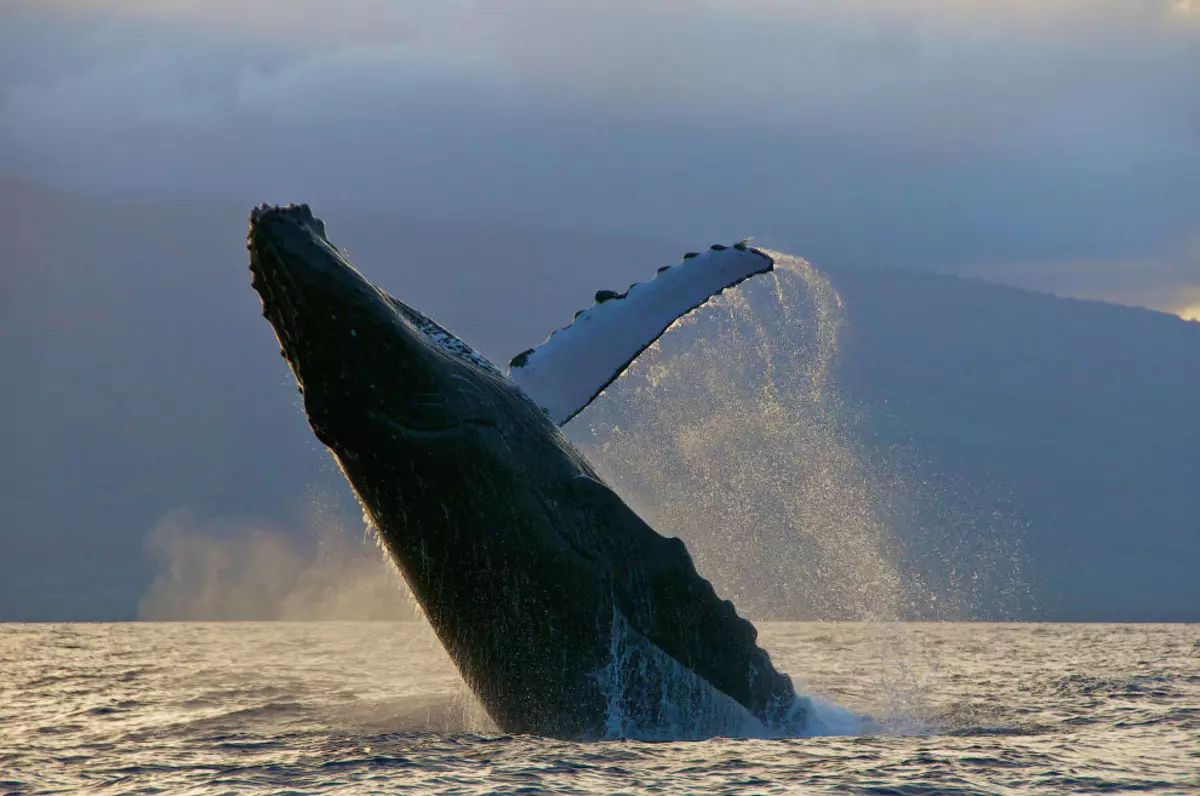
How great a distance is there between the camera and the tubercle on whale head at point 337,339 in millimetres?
6480

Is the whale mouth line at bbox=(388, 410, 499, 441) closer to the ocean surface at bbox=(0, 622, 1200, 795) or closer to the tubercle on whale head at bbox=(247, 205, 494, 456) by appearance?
the tubercle on whale head at bbox=(247, 205, 494, 456)

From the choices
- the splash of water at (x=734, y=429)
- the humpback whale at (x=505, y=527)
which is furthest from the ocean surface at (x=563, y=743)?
the splash of water at (x=734, y=429)

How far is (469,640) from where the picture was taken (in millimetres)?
7887

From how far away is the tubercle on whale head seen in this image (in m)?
6.48

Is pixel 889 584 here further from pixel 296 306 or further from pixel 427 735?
pixel 296 306

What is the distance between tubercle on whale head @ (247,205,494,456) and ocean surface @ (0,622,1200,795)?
2.12 m

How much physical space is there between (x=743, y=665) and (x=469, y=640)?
198 cm

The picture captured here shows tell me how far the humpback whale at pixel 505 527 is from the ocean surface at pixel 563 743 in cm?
38

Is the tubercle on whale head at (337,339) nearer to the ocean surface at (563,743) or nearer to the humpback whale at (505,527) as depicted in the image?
the humpback whale at (505,527)

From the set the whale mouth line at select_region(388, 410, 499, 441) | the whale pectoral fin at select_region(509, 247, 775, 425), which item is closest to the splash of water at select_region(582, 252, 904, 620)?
the whale pectoral fin at select_region(509, 247, 775, 425)

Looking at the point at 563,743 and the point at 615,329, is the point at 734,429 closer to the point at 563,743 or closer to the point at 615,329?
the point at 615,329

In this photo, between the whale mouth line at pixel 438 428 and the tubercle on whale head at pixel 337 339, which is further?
the whale mouth line at pixel 438 428

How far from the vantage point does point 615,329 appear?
9.25 metres

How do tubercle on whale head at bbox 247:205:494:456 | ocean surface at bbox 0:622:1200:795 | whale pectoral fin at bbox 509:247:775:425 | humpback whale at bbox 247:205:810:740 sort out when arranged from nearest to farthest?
tubercle on whale head at bbox 247:205:494:456 < humpback whale at bbox 247:205:810:740 < ocean surface at bbox 0:622:1200:795 < whale pectoral fin at bbox 509:247:775:425
